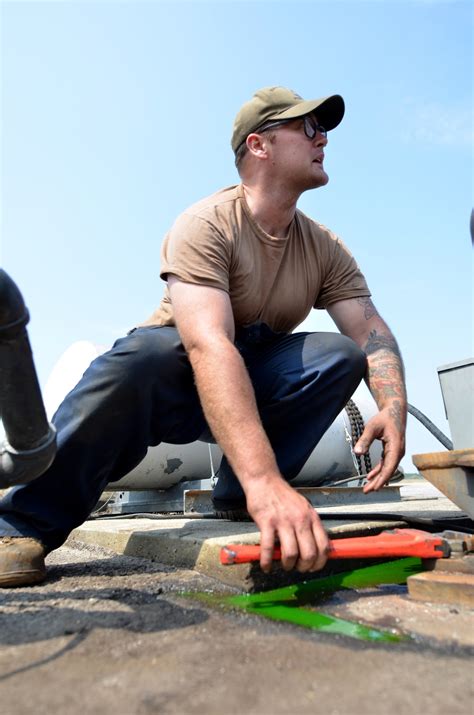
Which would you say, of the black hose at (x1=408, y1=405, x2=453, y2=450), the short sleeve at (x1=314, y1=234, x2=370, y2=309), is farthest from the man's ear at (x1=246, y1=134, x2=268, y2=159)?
the black hose at (x1=408, y1=405, x2=453, y2=450)

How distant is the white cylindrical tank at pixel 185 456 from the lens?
4602 mm

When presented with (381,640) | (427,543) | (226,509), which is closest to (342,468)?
(226,509)

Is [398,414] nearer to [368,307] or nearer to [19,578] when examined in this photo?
[368,307]

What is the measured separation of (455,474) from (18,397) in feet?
3.80

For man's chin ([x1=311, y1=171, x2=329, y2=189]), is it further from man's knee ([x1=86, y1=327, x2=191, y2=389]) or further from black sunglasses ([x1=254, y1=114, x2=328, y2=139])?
man's knee ([x1=86, y1=327, x2=191, y2=389])

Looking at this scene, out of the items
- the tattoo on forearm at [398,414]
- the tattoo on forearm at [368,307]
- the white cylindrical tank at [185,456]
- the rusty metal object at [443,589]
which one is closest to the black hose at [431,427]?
the white cylindrical tank at [185,456]

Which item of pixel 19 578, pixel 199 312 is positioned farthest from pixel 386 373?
pixel 19 578

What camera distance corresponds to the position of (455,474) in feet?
5.13

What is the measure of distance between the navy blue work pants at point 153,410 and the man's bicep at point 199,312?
6.2 inches

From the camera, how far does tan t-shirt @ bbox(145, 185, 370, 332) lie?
179cm

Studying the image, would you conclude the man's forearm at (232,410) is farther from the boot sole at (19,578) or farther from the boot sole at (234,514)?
the boot sole at (234,514)

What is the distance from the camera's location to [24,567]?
4.85 ft

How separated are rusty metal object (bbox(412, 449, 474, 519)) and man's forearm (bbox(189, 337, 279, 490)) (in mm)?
543

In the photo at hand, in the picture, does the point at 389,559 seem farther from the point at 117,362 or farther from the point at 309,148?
Answer: the point at 309,148
